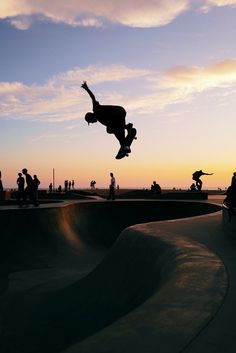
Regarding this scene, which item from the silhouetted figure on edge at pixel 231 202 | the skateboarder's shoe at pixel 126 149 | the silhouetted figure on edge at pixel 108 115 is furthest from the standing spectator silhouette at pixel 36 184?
the silhouetted figure on edge at pixel 231 202

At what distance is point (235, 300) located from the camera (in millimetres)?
4301

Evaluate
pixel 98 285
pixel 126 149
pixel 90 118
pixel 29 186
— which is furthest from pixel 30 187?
pixel 98 285

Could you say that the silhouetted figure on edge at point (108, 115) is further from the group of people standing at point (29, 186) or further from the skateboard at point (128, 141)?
the group of people standing at point (29, 186)

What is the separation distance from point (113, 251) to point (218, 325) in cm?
598

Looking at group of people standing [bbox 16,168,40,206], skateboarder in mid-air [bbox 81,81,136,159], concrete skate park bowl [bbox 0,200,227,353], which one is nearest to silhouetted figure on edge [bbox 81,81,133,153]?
skateboarder in mid-air [bbox 81,81,136,159]

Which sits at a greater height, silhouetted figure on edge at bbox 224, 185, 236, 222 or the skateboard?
the skateboard

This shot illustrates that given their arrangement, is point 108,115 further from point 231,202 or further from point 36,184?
point 36,184

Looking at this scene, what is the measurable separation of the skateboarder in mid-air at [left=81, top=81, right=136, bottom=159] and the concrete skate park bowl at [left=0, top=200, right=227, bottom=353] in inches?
96.3

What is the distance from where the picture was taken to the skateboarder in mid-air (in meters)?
10.3

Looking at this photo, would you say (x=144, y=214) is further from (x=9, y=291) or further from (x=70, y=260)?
(x=9, y=291)

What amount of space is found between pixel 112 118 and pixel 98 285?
4.30 meters

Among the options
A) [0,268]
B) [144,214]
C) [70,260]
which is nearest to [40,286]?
[0,268]

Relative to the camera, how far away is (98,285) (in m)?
8.26

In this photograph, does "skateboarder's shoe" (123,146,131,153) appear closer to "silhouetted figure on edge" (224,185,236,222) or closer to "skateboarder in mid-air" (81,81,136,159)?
"skateboarder in mid-air" (81,81,136,159)
